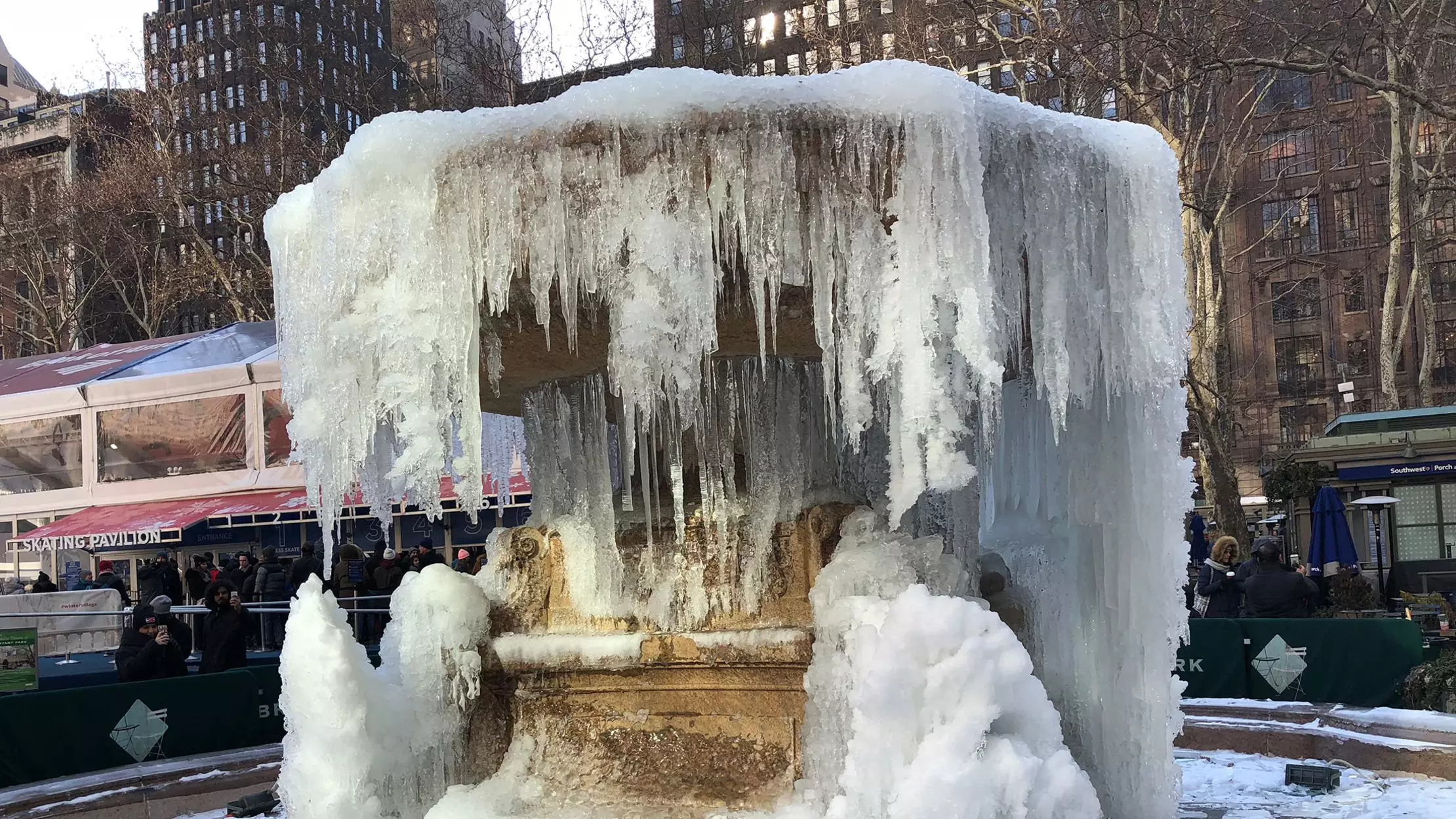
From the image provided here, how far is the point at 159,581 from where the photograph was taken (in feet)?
51.7

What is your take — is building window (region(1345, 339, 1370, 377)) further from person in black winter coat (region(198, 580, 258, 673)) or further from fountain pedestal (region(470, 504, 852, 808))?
fountain pedestal (region(470, 504, 852, 808))

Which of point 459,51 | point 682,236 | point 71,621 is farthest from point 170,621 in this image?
point 459,51

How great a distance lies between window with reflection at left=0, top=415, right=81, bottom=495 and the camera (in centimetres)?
1878

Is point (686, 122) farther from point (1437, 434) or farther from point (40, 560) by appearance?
point (40, 560)

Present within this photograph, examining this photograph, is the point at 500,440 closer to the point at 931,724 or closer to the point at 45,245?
the point at 931,724

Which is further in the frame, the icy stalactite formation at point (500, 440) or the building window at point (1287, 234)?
the building window at point (1287, 234)

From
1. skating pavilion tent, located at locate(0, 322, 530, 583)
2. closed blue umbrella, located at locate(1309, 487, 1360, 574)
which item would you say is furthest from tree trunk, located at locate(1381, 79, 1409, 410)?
skating pavilion tent, located at locate(0, 322, 530, 583)

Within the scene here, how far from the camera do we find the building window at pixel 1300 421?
47000 mm

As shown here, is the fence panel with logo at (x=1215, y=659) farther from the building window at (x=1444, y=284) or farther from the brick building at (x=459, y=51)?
the building window at (x=1444, y=284)

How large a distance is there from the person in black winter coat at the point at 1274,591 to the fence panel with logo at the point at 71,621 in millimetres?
12254

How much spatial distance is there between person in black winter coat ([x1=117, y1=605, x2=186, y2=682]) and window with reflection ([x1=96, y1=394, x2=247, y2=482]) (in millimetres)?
6904

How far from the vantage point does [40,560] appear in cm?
2475

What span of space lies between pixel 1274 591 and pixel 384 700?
8688mm

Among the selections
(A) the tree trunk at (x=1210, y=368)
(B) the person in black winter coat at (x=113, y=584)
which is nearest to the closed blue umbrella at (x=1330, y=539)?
(A) the tree trunk at (x=1210, y=368)
